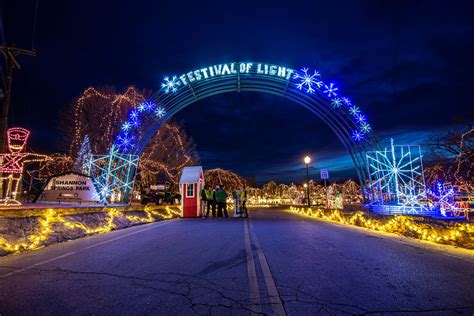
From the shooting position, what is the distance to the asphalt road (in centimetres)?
301

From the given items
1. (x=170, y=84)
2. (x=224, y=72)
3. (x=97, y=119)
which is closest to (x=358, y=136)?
(x=224, y=72)

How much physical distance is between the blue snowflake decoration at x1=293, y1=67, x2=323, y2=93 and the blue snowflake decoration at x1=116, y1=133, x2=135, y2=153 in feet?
40.1

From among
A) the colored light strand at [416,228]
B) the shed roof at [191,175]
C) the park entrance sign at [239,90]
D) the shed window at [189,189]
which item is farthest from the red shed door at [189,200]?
the colored light strand at [416,228]

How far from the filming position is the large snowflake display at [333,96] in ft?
57.9

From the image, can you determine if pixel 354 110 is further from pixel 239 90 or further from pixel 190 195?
pixel 190 195

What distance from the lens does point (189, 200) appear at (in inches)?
733

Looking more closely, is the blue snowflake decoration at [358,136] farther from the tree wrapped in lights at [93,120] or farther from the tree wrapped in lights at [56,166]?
the tree wrapped in lights at [56,166]

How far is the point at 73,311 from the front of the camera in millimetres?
2865

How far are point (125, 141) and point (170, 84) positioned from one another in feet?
16.6

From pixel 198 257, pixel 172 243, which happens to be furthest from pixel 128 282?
pixel 172 243

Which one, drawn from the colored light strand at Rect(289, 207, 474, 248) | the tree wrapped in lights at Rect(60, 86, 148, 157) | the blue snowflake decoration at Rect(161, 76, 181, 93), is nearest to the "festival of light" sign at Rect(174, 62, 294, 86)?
the blue snowflake decoration at Rect(161, 76, 181, 93)

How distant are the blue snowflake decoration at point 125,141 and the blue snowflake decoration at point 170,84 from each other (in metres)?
4.12

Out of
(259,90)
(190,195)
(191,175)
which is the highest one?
(259,90)

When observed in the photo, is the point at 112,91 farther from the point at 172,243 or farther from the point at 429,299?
the point at 429,299
